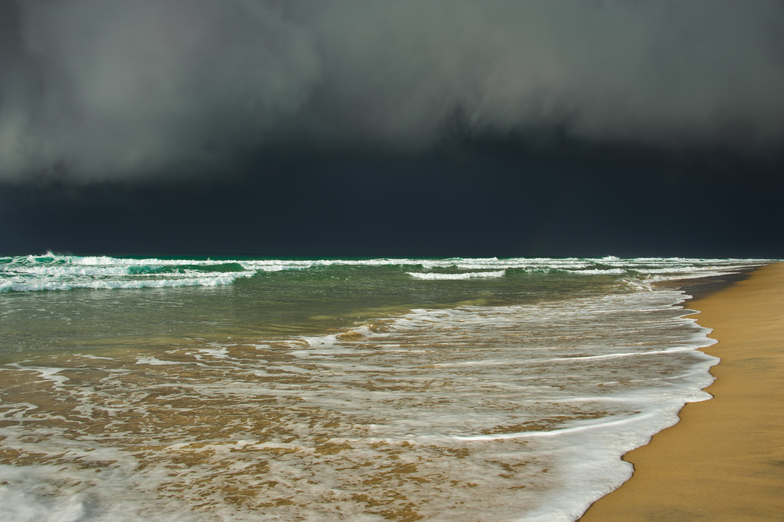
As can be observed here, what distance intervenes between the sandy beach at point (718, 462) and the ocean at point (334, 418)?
148 mm

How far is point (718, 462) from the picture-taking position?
2725mm

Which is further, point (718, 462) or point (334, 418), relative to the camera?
point (334, 418)

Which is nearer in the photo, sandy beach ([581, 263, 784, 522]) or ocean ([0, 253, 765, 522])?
sandy beach ([581, 263, 784, 522])

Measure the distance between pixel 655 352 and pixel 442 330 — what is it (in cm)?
397

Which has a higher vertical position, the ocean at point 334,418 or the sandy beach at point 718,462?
the sandy beach at point 718,462

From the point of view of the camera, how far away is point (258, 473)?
2.79 metres

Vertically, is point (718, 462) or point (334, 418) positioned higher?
point (718, 462)

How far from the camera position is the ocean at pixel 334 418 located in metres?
2.48

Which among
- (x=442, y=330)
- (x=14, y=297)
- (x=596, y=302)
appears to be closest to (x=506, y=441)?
(x=442, y=330)

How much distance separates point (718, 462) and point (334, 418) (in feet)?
8.72

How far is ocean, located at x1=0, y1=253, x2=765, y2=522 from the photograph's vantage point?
2.48 m

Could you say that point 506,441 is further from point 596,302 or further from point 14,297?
point 14,297

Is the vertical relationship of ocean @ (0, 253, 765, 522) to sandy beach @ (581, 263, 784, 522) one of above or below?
below

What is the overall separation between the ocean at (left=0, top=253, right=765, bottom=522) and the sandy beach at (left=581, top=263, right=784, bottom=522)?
148 mm
